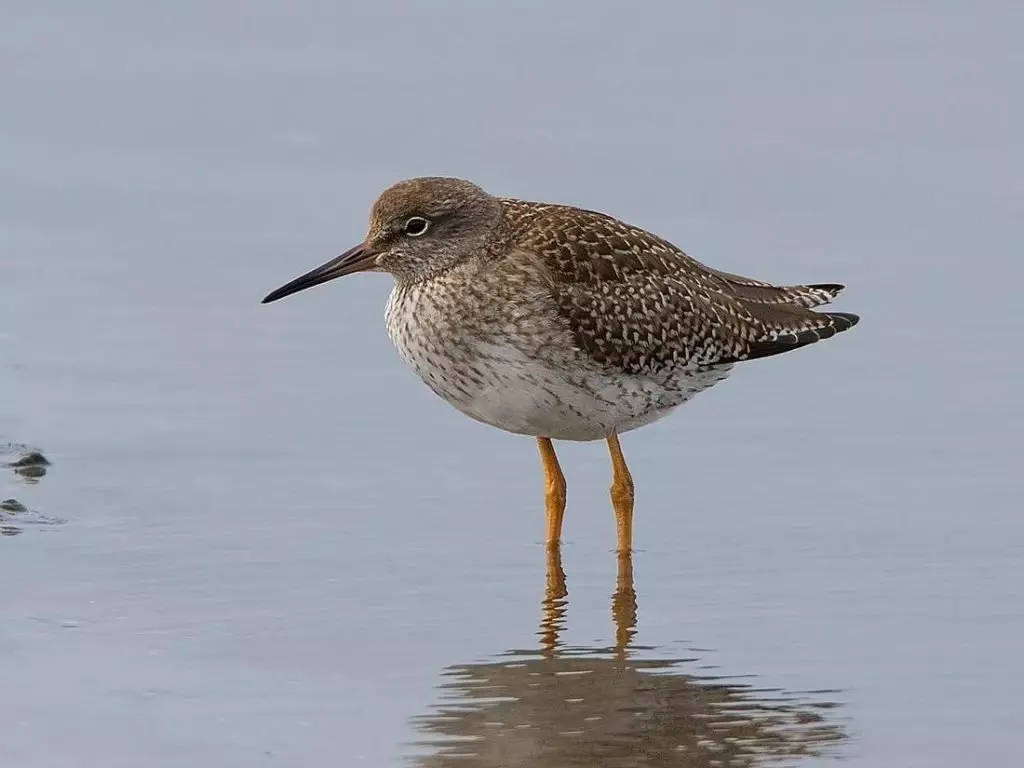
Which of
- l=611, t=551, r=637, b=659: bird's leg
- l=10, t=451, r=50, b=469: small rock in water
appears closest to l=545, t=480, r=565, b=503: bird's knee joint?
l=611, t=551, r=637, b=659: bird's leg

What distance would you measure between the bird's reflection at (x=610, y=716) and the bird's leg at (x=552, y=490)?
1426 mm

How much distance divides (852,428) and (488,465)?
2.21 meters

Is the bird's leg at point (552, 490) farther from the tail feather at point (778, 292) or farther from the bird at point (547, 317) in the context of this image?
the tail feather at point (778, 292)

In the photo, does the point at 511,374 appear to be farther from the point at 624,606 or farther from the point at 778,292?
the point at 778,292

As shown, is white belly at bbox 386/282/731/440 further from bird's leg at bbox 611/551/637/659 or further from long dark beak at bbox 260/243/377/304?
bird's leg at bbox 611/551/637/659

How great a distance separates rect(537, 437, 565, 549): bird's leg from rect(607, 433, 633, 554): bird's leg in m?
0.30

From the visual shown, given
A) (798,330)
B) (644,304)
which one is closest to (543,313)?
(644,304)

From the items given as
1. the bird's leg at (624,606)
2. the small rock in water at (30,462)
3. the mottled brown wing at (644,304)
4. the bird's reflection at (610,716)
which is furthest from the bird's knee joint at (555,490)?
the small rock in water at (30,462)

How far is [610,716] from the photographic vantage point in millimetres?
9078

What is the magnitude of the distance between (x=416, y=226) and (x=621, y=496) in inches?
74.1

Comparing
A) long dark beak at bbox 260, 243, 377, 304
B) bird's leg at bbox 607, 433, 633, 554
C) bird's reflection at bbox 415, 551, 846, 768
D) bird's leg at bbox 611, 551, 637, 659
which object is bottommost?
bird's reflection at bbox 415, 551, 846, 768

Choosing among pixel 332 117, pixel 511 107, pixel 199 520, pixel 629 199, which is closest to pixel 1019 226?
pixel 629 199

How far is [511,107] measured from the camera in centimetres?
1775

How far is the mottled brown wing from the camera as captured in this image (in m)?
11.6
